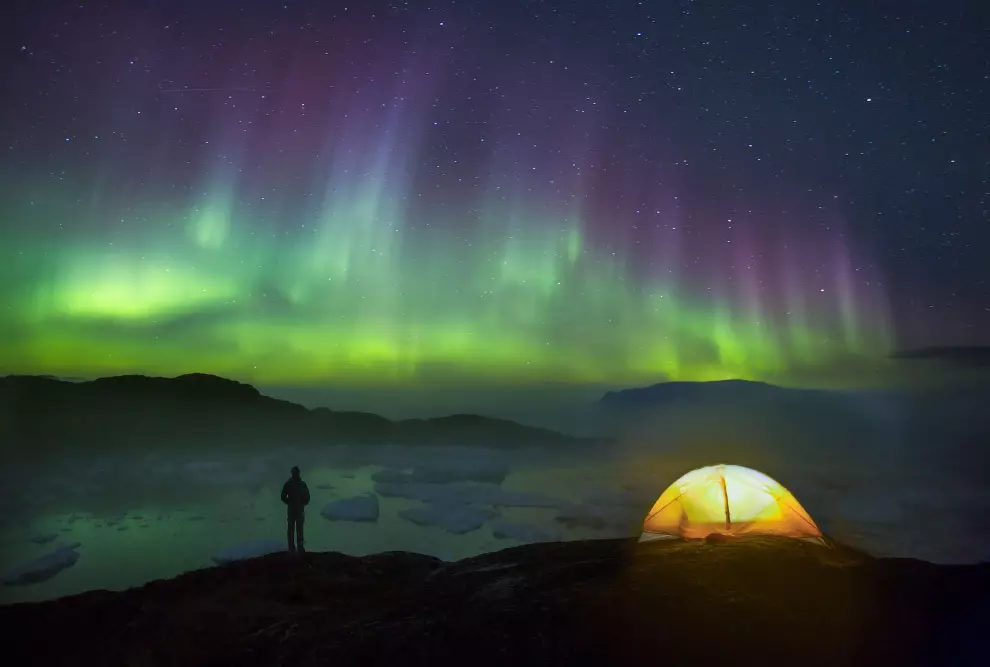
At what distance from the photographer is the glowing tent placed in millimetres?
12148

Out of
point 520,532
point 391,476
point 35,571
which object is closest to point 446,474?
point 391,476

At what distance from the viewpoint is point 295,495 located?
1486cm

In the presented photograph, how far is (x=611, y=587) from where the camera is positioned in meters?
7.72

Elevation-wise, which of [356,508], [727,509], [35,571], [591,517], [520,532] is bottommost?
[520,532]

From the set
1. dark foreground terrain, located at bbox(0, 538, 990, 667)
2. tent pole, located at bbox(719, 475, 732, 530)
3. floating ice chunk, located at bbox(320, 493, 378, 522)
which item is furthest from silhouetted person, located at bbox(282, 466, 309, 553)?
floating ice chunk, located at bbox(320, 493, 378, 522)

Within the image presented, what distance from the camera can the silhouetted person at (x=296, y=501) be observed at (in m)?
14.9

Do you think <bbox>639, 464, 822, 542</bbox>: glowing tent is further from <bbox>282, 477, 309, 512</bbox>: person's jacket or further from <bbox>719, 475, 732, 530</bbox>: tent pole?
<bbox>282, 477, 309, 512</bbox>: person's jacket

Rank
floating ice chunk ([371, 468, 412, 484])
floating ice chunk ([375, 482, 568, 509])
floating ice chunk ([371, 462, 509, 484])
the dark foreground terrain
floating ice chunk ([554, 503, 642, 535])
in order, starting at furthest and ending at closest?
floating ice chunk ([371, 462, 509, 484])
floating ice chunk ([371, 468, 412, 484])
floating ice chunk ([375, 482, 568, 509])
floating ice chunk ([554, 503, 642, 535])
the dark foreground terrain

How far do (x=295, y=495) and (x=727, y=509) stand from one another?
357 inches

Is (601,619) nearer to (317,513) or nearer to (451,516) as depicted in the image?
(451,516)

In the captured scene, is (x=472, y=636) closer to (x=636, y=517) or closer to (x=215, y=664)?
(x=215, y=664)

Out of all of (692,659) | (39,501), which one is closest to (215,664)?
(692,659)

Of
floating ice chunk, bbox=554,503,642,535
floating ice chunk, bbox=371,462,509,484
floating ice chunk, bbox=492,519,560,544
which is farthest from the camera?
floating ice chunk, bbox=371,462,509,484

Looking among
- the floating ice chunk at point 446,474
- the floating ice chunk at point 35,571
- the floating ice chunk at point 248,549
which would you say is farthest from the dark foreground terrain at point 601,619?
the floating ice chunk at point 446,474
